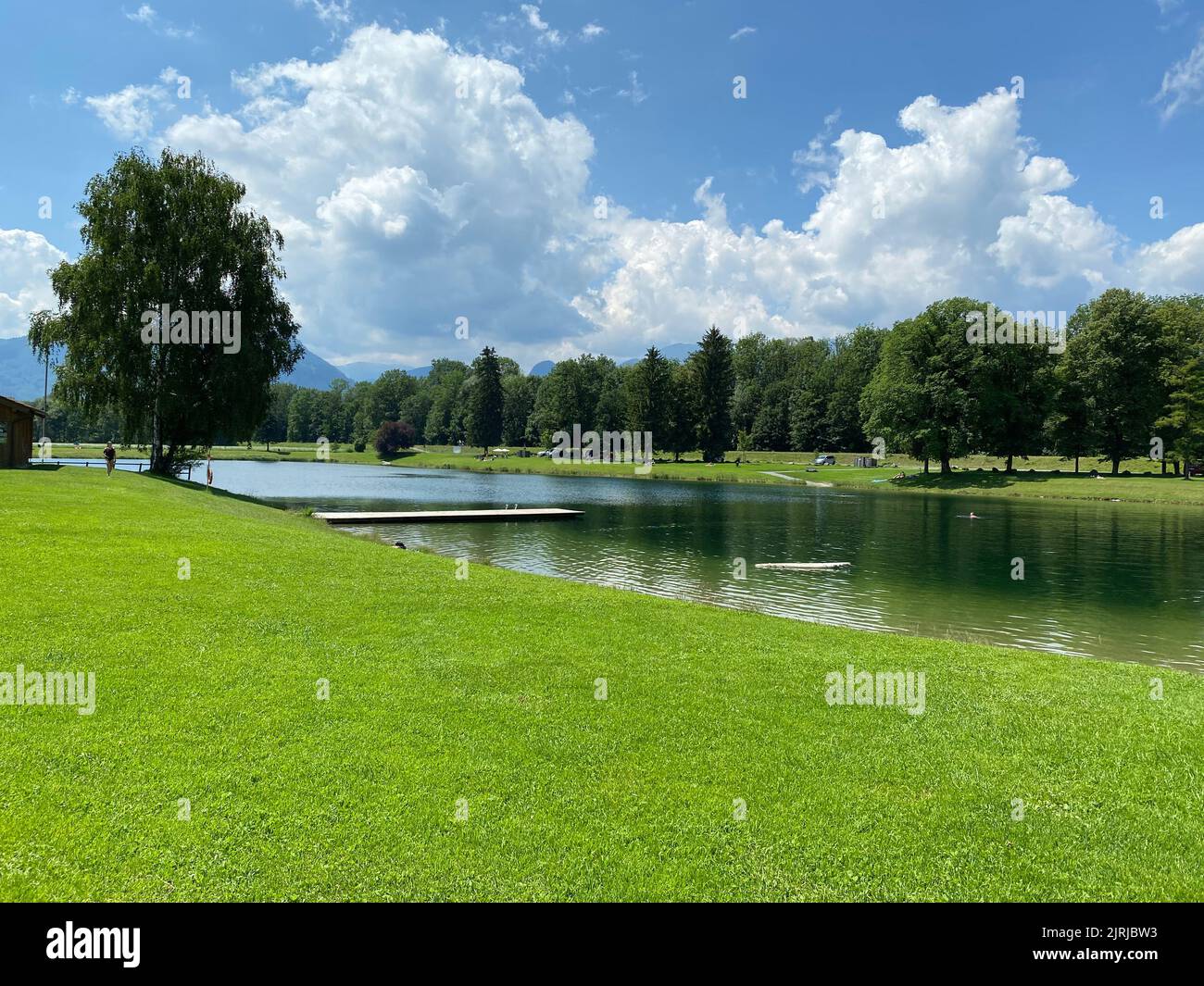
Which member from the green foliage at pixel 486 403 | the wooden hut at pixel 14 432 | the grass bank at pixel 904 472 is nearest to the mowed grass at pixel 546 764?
the wooden hut at pixel 14 432

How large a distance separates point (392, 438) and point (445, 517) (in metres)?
121

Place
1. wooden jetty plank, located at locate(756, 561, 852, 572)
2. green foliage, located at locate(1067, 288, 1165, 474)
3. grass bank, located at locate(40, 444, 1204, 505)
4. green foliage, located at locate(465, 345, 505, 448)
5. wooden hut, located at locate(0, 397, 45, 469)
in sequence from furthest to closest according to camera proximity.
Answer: green foliage, located at locate(465, 345, 505, 448) → green foliage, located at locate(1067, 288, 1165, 474) → grass bank, located at locate(40, 444, 1204, 505) → wooden hut, located at locate(0, 397, 45, 469) → wooden jetty plank, located at locate(756, 561, 852, 572)

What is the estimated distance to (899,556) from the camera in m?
32.3

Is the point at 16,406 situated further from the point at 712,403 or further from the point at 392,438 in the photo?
the point at 392,438

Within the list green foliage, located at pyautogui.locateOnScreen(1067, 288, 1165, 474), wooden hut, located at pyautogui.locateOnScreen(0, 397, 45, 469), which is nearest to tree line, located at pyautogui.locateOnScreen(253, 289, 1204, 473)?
green foliage, located at pyautogui.locateOnScreen(1067, 288, 1165, 474)

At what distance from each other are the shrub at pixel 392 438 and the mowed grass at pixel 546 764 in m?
151

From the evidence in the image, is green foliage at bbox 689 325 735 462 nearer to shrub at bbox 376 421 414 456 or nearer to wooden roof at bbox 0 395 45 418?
shrub at bbox 376 421 414 456

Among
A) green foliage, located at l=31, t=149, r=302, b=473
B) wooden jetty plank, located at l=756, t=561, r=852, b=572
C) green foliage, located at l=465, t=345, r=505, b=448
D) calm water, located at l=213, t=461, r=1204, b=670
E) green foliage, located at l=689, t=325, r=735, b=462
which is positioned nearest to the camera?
calm water, located at l=213, t=461, r=1204, b=670

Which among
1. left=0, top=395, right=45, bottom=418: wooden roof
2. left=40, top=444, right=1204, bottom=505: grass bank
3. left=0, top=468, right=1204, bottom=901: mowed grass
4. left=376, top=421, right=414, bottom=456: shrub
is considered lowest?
left=0, top=468, right=1204, bottom=901: mowed grass

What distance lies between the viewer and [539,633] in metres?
12.1

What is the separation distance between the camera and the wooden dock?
41.6 m

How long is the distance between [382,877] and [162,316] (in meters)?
44.7

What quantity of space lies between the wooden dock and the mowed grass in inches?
1141

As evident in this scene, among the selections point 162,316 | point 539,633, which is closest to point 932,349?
point 162,316
